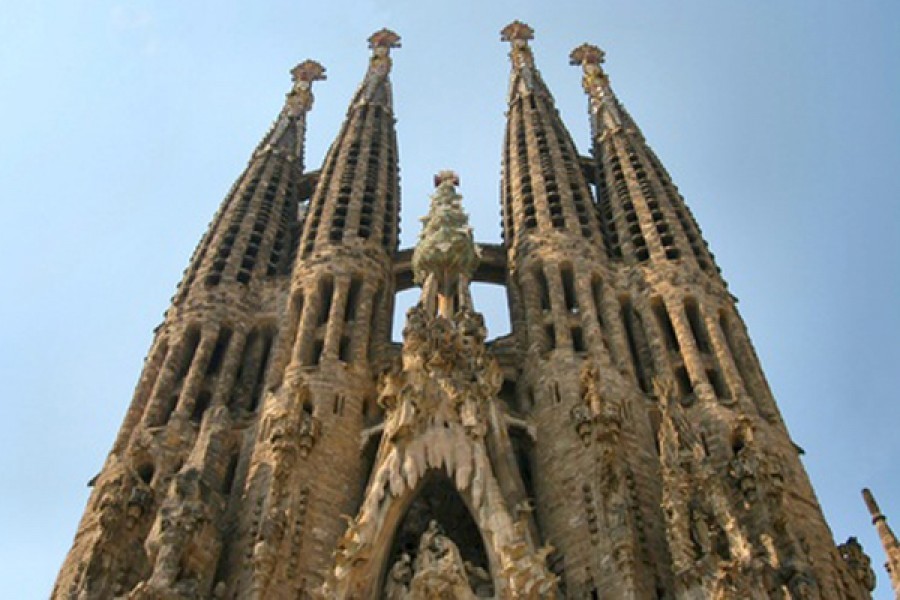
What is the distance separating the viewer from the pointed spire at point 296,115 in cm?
3762

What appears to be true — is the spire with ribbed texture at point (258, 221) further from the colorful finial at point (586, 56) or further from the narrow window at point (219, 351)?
the colorful finial at point (586, 56)

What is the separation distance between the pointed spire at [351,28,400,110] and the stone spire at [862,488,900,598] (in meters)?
23.3

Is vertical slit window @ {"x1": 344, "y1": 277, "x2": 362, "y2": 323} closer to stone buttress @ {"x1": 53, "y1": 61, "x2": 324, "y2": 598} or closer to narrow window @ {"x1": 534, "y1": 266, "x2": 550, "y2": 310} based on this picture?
stone buttress @ {"x1": 53, "y1": 61, "x2": 324, "y2": 598}

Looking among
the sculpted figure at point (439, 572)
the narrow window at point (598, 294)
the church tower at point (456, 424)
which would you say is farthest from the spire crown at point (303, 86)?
the sculpted figure at point (439, 572)

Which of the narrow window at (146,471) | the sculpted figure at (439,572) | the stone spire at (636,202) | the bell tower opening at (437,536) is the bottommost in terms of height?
the sculpted figure at (439,572)

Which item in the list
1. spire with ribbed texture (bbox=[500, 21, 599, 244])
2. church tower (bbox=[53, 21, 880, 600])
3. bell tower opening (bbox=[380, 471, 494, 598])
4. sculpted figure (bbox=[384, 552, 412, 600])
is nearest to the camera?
sculpted figure (bbox=[384, 552, 412, 600])

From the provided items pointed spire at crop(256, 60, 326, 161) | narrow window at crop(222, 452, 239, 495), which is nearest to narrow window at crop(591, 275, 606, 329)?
narrow window at crop(222, 452, 239, 495)

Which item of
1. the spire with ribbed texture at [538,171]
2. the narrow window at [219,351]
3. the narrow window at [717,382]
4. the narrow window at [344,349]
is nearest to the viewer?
the narrow window at [717,382]

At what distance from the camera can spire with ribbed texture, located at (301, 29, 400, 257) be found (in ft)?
101

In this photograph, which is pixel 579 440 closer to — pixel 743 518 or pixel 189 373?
pixel 743 518

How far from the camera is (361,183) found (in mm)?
33188

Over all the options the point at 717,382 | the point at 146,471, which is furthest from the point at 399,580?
the point at 717,382

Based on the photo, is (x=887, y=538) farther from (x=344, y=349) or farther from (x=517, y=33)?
(x=517, y=33)

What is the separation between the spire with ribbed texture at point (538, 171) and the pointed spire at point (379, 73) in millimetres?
4989
